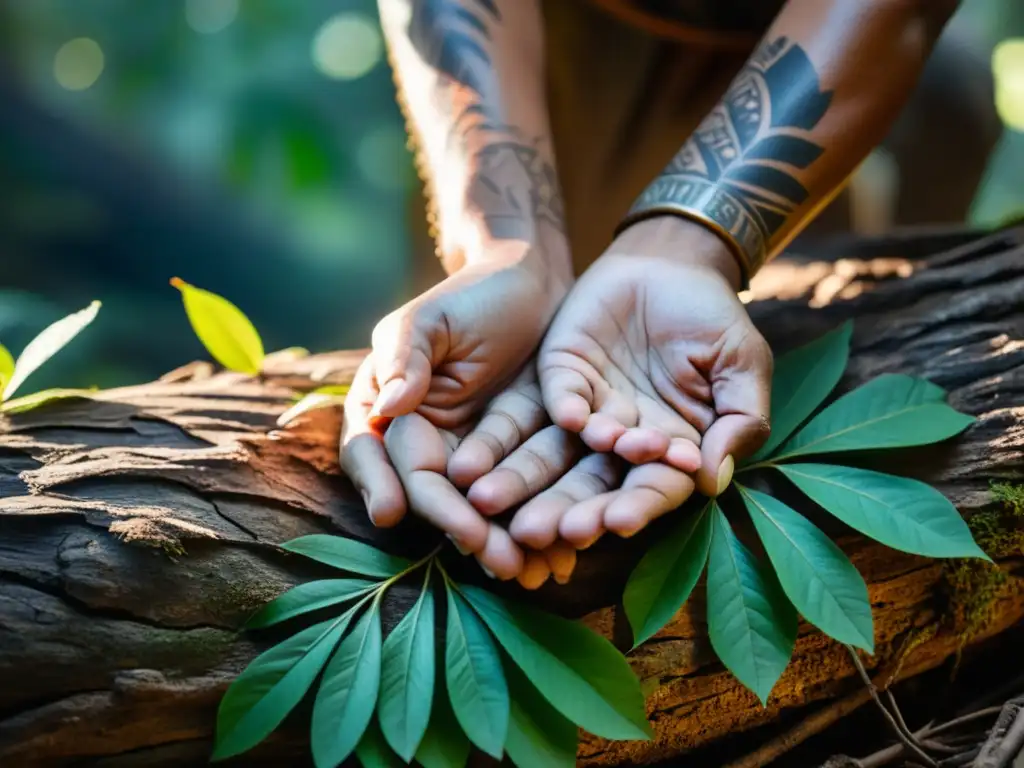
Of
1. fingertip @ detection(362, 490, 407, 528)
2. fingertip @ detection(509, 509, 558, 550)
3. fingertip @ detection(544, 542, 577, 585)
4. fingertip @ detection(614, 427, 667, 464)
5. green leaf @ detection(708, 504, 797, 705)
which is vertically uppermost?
fingertip @ detection(614, 427, 667, 464)

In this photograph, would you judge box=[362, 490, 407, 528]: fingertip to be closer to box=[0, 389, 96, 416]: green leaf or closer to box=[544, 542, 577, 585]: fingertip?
box=[544, 542, 577, 585]: fingertip

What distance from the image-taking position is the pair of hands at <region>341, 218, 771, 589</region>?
77 cm

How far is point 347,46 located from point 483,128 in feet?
5.89

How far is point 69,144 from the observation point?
2463mm

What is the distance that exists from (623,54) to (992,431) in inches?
44.1

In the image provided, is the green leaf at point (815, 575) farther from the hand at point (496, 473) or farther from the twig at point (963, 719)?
the twig at point (963, 719)

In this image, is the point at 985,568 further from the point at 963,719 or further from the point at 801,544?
the point at 801,544

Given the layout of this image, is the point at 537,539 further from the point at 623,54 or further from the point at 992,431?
the point at 623,54

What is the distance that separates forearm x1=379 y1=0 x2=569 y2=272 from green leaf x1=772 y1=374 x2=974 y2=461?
1.46ft

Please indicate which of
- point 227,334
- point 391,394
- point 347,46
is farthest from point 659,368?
point 347,46

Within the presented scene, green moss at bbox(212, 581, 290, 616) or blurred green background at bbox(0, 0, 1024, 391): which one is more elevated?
blurred green background at bbox(0, 0, 1024, 391)

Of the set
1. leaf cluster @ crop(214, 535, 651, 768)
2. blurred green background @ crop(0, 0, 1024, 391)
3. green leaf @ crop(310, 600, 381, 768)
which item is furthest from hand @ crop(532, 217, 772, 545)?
blurred green background @ crop(0, 0, 1024, 391)

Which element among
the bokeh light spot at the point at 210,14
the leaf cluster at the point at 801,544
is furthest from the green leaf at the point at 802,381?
the bokeh light spot at the point at 210,14

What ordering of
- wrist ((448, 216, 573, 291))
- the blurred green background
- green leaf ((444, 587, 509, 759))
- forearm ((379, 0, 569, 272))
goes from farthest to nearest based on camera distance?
the blurred green background → forearm ((379, 0, 569, 272)) → wrist ((448, 216, 573, 291)) → green leaf ((444, 587, 509, 759))
